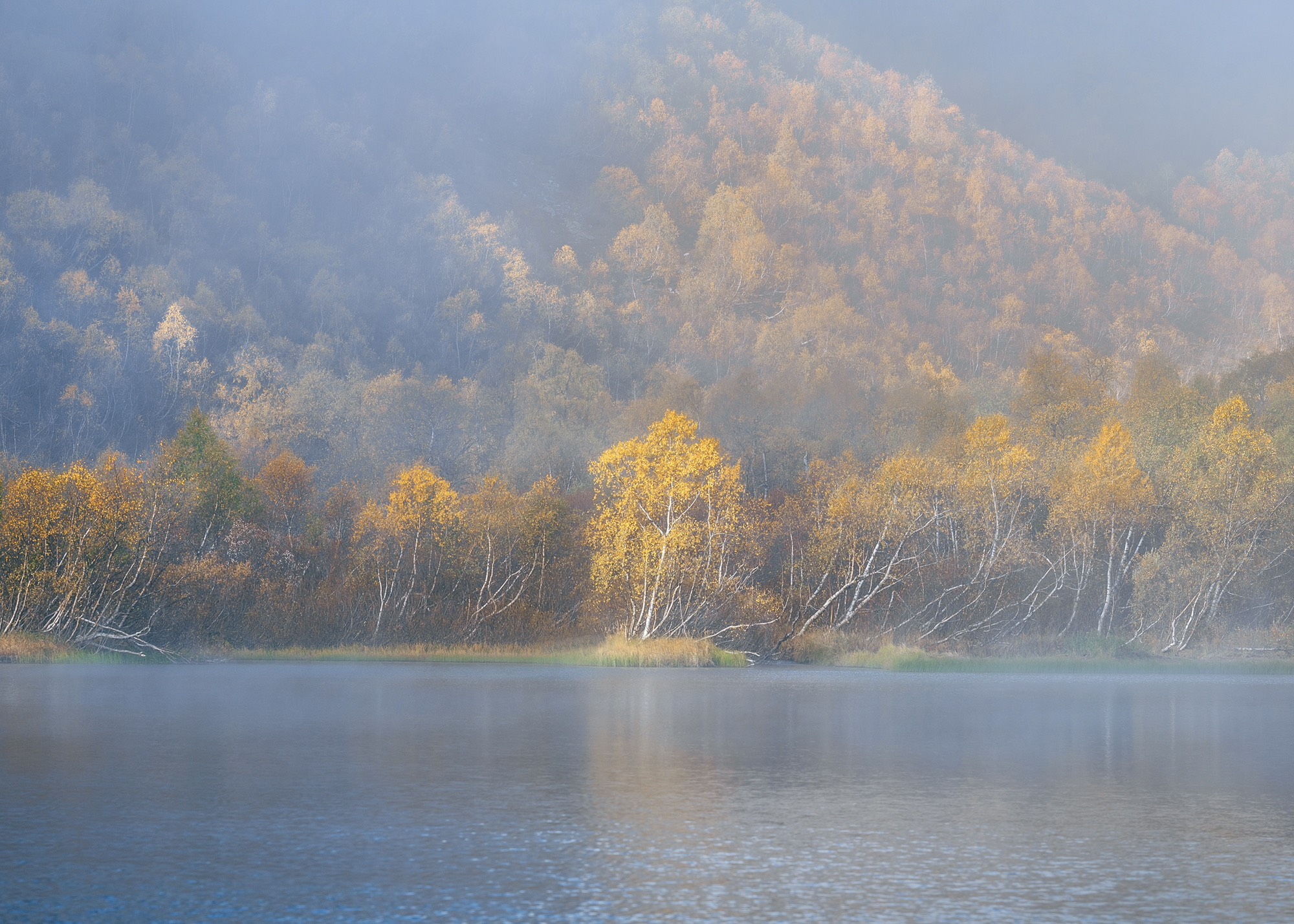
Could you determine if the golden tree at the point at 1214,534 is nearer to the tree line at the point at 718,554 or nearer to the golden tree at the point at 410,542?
the tree line at the point at 718,554

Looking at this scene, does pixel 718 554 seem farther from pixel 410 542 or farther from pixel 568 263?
pixel 568 263

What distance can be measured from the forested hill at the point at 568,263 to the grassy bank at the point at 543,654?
2755cm

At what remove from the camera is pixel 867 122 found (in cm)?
15712

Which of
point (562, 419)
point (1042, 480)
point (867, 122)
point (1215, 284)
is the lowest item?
point (1042, 480)

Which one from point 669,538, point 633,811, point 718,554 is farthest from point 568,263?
point 633,811

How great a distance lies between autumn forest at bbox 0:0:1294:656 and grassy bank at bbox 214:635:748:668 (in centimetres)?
84

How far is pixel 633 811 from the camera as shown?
52.6ft

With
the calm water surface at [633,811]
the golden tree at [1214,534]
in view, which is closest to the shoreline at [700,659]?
the golden tree at [1214,534]

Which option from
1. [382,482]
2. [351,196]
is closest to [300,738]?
[382,482]

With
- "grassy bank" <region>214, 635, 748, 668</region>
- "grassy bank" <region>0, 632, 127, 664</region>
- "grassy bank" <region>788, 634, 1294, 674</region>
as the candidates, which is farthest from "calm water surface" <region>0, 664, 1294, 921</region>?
"grassy bank" <region>214, 635, 748, 668</region>

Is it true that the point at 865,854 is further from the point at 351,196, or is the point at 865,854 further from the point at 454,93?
the point at 454,93

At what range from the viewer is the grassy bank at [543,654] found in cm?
4741

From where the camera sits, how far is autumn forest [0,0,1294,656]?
50.9m

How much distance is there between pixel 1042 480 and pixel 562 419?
4811 cm
